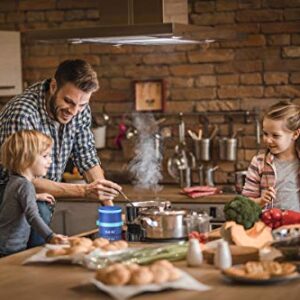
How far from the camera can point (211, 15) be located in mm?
6684

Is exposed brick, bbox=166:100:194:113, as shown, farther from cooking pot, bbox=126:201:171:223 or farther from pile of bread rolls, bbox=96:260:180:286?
pile of bread rolls, bbox=96:260:180:286

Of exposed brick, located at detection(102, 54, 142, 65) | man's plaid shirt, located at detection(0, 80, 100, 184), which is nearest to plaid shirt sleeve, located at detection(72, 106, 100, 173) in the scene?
man's plaid shirt, located at detection(0, 80, 100, 184)

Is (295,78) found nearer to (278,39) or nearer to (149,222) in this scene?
(278,39)

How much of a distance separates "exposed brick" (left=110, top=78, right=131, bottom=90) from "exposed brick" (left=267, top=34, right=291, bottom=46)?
1133mm

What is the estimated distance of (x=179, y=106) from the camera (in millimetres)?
6859

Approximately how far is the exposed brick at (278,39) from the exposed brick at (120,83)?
1.13m

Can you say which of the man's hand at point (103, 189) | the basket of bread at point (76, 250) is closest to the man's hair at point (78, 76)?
the man's hand at point (103, 189)

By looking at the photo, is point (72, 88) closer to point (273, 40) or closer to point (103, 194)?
point (103, 194)

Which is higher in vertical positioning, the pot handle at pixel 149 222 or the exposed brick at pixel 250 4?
the exposed brick at pixel 250 4

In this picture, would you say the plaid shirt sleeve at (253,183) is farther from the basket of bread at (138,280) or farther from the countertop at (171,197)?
the basket of bread at (138,280)

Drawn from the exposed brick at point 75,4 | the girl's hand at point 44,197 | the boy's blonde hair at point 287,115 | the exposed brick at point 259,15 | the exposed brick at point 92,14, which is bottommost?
the girl's hand at point 44,197

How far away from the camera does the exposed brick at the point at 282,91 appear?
655cm

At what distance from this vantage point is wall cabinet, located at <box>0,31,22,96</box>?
6848mm

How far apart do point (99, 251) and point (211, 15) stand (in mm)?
3431
